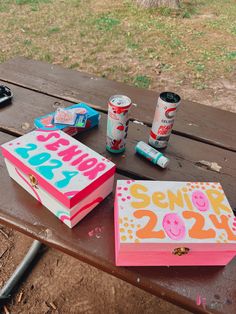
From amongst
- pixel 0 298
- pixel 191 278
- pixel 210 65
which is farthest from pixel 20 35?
pixel 191 278

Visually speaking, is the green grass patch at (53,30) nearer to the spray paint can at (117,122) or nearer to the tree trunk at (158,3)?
the tree trunk at (158,3)

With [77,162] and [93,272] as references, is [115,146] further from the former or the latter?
[93,272]

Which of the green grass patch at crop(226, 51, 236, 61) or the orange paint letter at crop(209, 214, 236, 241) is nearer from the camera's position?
the orange paint letter at crop(209, 214, 236, 241)

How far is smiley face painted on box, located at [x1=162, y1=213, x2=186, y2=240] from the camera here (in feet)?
1.87

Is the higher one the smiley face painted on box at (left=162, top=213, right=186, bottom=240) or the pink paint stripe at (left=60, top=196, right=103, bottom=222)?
the smiley face painted on box at (left=162, top=213, right=186, bottom=240)

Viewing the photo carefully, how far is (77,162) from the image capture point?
2.23 feet

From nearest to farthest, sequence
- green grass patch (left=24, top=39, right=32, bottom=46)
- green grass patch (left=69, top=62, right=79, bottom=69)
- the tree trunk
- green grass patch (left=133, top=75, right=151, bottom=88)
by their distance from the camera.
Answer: green grass patch (left=133, top=75, right=151, bottom=88) → green grass patch (left=69, top=62, right=79, bottom=69) → green grass patch (left=24, top=39, right=32, bottom=46) → the tree trunk

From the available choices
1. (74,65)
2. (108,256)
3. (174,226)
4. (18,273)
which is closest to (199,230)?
(174,226)

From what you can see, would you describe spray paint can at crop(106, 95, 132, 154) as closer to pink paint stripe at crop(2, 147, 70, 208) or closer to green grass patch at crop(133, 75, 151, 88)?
pink paint stripe at crop(2, 147, 70, 208)

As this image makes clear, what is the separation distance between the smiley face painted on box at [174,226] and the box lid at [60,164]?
173 mm

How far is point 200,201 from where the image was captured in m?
0.65

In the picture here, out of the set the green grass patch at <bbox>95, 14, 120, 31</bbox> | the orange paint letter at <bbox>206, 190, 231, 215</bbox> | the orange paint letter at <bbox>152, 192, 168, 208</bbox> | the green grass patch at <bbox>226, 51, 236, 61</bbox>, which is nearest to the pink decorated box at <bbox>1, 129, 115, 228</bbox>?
the orange paint letter at <bbox>152, 192, 168, 208</bbox>

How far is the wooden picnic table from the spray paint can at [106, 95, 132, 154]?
0.12 feet

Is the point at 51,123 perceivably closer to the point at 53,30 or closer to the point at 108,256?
the point at 108,256
